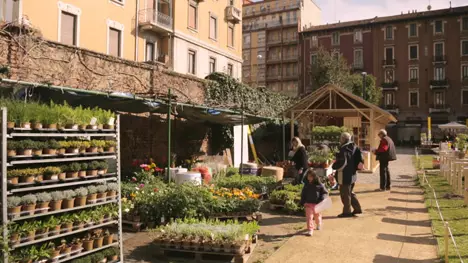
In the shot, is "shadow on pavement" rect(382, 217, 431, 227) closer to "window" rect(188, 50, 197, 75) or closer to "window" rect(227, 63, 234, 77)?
"window" rect(188, 50, 197, 75)

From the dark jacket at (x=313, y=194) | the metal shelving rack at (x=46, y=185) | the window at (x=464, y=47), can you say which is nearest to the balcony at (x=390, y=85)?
the window at (x=464, y=47)

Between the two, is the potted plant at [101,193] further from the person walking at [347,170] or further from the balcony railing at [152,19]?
the balcony railing at [152,19]

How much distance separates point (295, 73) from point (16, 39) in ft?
166

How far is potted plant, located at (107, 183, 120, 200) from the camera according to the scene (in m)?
5.45

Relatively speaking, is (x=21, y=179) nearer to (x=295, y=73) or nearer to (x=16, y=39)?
(x=16, y=39)

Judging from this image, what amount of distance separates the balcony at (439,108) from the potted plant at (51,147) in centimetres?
4995

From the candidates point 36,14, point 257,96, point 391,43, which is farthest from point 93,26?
point 391,43

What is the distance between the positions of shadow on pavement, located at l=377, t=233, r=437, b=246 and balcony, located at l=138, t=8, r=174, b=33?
18.8 m

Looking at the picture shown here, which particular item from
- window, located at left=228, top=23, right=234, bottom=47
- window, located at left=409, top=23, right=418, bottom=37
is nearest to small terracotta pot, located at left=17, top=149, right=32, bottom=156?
window, located at left=228, top=23, right=234, bottom=47

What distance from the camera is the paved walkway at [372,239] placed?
5715mm

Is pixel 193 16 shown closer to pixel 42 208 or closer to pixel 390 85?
pixel 42 208

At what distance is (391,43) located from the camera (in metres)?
49.6

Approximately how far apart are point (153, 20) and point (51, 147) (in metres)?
19.5

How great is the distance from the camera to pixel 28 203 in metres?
4.38
